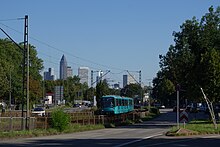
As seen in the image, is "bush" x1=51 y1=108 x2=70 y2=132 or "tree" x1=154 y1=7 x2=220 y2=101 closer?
"bush" x1=51 y1=108 x2=70 y2=132

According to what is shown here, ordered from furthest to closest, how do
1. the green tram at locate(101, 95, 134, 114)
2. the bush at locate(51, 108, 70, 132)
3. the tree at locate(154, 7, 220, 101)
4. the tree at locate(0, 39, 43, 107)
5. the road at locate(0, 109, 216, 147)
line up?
the tree at locate(0, 39, 43, 107), the green tram at locate(101, 95, 134, 114), the tree at locate(154, 7, 220, 101), the bush at locate(51, 108, 70, 132), the road at locate(0, 109, 216, 147)

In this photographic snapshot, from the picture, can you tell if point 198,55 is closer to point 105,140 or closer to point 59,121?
point 59,121

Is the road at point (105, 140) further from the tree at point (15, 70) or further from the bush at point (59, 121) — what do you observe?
the tree at point (15, 70)

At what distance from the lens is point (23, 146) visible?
2600 cm

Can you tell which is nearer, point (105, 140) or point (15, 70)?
point (105, 140)

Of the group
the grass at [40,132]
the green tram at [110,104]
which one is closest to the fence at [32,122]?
the grass at [40,132]

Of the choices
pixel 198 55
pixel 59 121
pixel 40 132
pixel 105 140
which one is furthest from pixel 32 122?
pixel 198 55

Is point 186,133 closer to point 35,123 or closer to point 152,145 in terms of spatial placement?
point 152,145

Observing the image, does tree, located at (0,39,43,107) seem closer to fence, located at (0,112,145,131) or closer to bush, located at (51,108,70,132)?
fence, located at (0,112,145,131)

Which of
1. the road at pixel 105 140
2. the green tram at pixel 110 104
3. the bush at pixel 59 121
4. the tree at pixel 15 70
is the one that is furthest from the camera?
the tree at pixel 15 70

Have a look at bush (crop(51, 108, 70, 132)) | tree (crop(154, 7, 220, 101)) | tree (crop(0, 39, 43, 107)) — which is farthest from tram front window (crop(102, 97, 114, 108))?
tree (crop(0, 39, 43, 107))

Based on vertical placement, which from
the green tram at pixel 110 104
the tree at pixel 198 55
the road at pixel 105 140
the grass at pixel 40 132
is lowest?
the road at pixel 105 140

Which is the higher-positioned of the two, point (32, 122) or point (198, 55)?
point (198, 55)

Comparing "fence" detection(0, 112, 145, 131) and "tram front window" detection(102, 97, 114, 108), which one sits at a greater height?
"tram front window" detection(102, 97, 114, 108)
